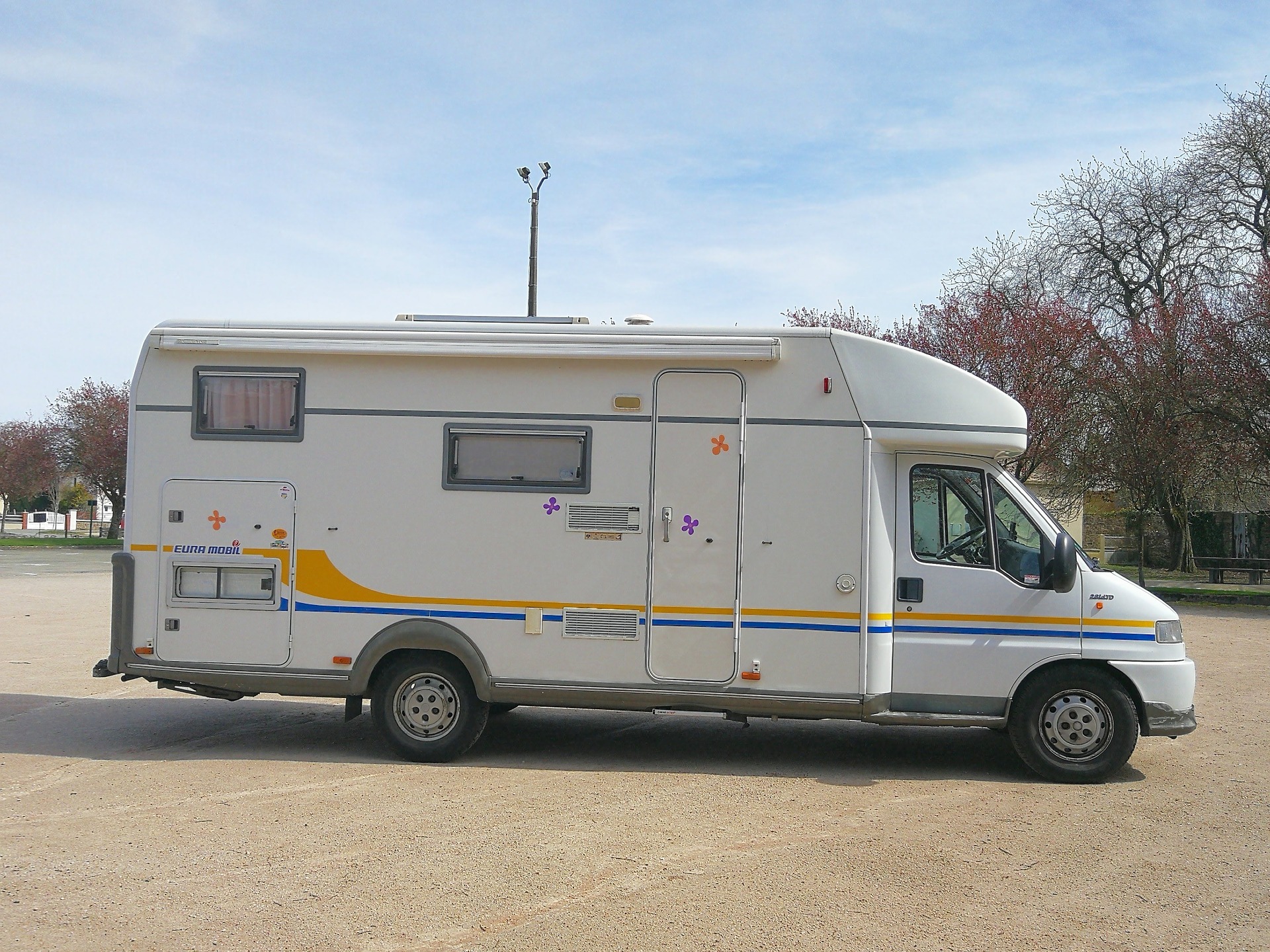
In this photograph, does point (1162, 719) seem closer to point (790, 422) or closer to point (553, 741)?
point (790, 422)

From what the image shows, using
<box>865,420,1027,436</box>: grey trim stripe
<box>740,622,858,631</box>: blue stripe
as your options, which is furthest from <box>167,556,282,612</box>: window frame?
<box>865,420,1027,436</box>: grey trim stripe

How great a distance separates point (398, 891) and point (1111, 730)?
4.91 meters

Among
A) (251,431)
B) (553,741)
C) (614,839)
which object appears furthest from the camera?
(553,741)

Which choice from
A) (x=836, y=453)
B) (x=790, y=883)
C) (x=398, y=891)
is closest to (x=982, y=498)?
(x=836, y=453)

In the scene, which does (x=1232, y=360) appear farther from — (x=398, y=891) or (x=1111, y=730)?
(x=398, y=891)

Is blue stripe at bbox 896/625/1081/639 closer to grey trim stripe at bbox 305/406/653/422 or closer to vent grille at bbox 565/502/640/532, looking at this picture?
vent grille at bbox 565/502/640/532

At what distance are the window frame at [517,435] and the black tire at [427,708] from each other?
1221 mm

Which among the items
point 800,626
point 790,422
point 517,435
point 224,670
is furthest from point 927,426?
point 224,670

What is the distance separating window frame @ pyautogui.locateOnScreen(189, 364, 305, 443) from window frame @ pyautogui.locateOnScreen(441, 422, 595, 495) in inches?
41.8

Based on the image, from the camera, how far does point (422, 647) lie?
7.82 metres

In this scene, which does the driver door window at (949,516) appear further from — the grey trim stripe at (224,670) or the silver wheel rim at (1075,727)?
the grey trim stripe at (224,670)

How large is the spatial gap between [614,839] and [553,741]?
2799 millimetres

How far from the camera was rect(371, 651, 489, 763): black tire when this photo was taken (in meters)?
7.92

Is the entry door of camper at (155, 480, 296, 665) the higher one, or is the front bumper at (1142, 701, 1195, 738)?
the entry door of camper at (155, 480, 296, 665)
